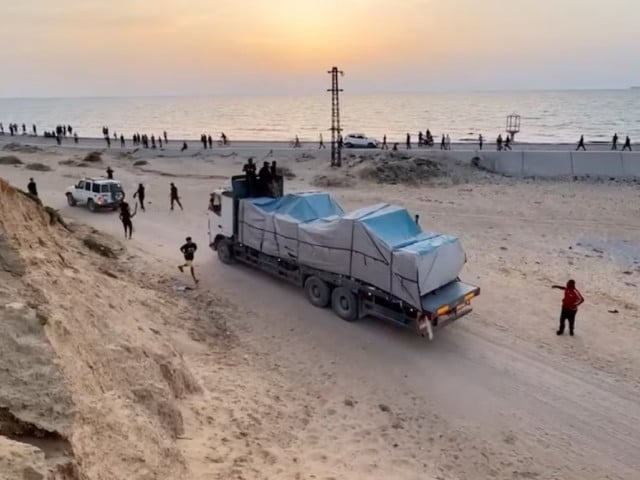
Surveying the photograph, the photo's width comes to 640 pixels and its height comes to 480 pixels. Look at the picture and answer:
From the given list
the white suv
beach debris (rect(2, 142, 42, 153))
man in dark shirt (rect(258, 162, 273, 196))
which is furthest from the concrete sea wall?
beach debris (rect(2, 142, 42, 153))

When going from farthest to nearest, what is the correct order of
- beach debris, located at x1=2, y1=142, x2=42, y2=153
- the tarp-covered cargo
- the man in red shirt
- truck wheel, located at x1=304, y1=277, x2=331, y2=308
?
beach debris, located at x1=2, y1=142, x2=42, y2=153 < truck wheel, located at x1=304, y1=277, x2=331, y2=308 < the man in red shirt < the tarp-covered cargo

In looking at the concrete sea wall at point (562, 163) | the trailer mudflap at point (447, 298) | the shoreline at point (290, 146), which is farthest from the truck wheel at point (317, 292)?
the shoreline at point (290, 146)

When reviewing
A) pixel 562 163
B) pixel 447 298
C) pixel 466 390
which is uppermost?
pixel 562 163

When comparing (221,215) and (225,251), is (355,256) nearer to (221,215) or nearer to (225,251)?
(225,251)

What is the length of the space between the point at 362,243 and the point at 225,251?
21.3 ft

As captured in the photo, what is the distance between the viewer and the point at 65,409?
564 centimetres

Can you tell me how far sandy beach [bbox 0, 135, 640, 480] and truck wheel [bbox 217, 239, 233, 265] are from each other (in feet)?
2.06

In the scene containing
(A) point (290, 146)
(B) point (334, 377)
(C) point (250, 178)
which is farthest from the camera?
(A) point (290, 146)

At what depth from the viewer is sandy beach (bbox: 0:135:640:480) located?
7.35 meters

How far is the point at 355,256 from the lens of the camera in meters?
13.2

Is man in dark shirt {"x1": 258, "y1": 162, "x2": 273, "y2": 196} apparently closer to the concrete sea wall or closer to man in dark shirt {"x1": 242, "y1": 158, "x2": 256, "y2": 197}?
man in dark shirt {"x1": 242, "y1": 158, "x2": 256, "y2": 197}

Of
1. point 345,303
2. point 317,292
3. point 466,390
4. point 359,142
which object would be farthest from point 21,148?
point 466,390

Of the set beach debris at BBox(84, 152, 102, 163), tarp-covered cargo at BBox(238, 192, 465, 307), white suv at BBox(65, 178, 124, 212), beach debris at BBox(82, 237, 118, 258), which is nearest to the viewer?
tarp-covered cargo at BBox(238, 192, 465, 307)

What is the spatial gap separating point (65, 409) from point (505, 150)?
4271 cm
